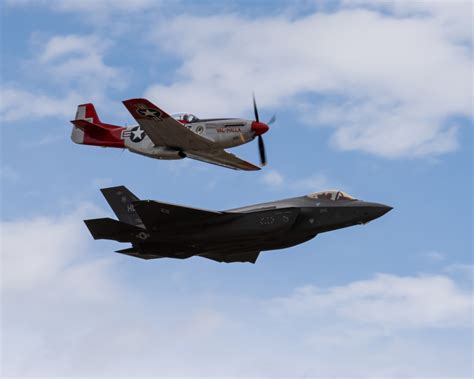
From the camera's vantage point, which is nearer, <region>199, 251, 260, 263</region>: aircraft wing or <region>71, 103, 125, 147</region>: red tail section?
<region>199, 251, 260, 263</region>: aircraft wing

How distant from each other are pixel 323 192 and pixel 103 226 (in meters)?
12.7

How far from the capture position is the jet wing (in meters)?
57.5

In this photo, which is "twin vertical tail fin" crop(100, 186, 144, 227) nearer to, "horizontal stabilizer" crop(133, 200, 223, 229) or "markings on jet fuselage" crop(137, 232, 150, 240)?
"markings on jet fuselage" crop(137, 232, 150, 240)

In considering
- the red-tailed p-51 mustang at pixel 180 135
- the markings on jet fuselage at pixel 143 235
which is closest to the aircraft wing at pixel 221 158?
the red-tailed p-51 mustang at pixel 180 135

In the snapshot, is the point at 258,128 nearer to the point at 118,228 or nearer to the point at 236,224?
the point at 236,224

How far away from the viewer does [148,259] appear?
55781 mm

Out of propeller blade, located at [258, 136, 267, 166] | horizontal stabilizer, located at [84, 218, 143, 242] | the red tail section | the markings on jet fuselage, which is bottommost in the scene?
the markings on jet fuselage

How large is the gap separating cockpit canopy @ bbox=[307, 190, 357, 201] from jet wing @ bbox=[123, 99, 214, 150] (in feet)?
31.0

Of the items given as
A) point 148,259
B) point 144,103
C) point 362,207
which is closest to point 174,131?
point 144,103

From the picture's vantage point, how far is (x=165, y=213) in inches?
1982

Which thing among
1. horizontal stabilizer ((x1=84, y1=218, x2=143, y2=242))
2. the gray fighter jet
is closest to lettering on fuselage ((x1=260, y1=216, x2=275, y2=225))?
the gray fighter jet

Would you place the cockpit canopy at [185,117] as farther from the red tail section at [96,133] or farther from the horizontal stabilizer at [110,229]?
the horizontal stabilizer at [110,229]

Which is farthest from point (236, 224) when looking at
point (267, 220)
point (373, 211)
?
point (373, 211)

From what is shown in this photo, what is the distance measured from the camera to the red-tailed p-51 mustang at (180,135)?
57.2 m
